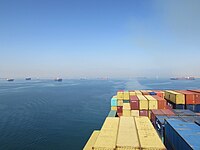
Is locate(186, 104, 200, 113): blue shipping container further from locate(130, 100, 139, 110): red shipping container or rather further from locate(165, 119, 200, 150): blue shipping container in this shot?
locate(165, 119, 200, 150): blue shipping container

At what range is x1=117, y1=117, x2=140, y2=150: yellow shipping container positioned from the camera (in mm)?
10902

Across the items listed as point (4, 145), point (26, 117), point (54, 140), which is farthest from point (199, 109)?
point (26, 117)

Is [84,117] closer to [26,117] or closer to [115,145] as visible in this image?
[26,117]

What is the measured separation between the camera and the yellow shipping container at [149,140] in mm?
10654

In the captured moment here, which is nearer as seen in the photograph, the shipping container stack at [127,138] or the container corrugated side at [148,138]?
the container corrugated side at [148,138]

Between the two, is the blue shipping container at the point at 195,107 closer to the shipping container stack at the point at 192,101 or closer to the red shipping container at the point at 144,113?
the shipping container stack at the point at 192,101

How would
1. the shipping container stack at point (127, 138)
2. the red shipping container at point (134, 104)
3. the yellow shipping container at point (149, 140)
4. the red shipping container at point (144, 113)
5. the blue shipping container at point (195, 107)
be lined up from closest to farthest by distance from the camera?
the yellow shipping container at point (149, 140) < the shipping container stack at point (127, 138) < the red shipping container at point (144, 113) < the red shipping container at point (134, 104) < the blue shipping container at point (195, 107)

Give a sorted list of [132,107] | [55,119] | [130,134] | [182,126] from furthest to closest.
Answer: [55,119] → [132,107] → [182,126] → [130,134]

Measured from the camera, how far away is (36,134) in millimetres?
32875

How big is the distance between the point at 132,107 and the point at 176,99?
28.6 ft

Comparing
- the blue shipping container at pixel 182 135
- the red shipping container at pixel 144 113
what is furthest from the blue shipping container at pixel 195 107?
the blue shipping container at pixel 182 135

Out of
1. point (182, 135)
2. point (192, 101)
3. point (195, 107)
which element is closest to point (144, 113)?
point (192, 101)

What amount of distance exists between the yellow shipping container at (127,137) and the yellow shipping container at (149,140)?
0.34 m

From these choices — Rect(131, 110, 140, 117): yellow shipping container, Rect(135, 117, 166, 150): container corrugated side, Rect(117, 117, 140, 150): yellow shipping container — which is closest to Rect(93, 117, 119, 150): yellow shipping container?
Rect(117, 117, 140, 150): yellow shipping container
